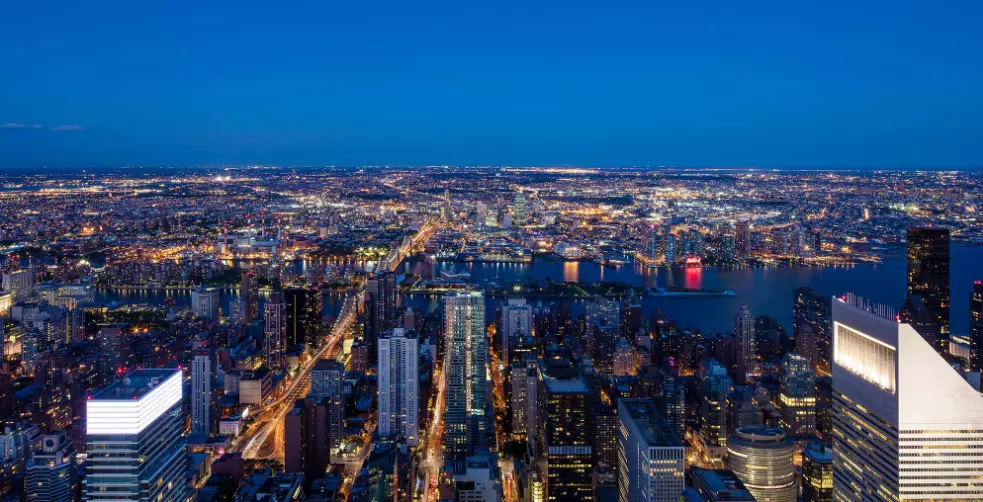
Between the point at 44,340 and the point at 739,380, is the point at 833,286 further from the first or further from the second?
the point at 44,340

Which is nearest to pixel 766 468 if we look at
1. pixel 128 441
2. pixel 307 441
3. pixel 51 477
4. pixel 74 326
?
pixel 307 441

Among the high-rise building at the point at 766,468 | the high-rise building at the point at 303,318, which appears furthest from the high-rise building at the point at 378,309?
the high-rise building at the point at 766,468

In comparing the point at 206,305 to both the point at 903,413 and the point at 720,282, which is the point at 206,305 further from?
the point at 903,413

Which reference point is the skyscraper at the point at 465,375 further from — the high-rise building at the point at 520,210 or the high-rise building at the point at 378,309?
the high-rise building at the point at 520,210

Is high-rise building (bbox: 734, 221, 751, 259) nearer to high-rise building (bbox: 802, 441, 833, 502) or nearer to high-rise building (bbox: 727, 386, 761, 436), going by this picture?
high-rise building (bbox: 727, 386, 761, 436)

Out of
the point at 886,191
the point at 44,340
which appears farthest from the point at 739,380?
the point at 44,340

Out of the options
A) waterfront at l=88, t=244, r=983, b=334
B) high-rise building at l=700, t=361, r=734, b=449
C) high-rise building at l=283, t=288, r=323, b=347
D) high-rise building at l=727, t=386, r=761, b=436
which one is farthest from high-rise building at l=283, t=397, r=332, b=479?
waterfront at l=88, t=244, r=983, b=334

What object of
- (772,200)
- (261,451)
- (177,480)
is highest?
(772,200)
